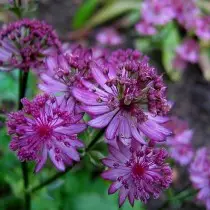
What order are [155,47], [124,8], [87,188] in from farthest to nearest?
1. [124,8]
2. [155,47]
3. [87,188]

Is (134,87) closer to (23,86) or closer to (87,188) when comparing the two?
(23,86)

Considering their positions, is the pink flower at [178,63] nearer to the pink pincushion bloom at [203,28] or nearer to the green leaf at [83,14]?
the pink pincushion bloom at [203,28]

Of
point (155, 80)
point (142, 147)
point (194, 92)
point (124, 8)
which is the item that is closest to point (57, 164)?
point (142, 147)

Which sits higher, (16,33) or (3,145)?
(16,33)

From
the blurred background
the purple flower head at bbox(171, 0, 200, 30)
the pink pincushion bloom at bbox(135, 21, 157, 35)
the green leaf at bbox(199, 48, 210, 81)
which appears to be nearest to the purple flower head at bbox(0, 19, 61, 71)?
the blurred background

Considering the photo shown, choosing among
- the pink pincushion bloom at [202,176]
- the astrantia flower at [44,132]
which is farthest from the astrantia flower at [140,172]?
the pink pincushion bloom at [202,176]
